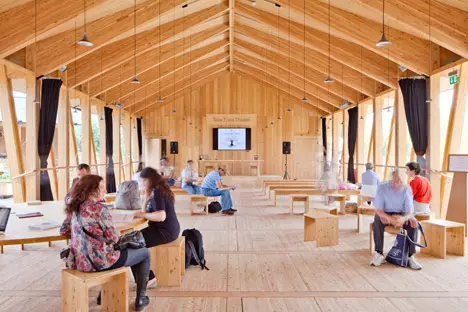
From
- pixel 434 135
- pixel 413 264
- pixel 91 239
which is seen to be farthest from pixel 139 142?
pixel 91 239

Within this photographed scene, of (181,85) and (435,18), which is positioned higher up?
(181,85)

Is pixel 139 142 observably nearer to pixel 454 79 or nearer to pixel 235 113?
pixel 235 113

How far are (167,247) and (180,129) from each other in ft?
44.4

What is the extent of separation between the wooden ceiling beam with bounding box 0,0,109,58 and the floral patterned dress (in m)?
4.49

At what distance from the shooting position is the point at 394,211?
4402 millimetres

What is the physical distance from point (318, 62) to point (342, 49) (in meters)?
1.88

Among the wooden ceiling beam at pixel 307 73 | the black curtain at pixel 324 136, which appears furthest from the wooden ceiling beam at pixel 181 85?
the black curtain at pixel 324 136

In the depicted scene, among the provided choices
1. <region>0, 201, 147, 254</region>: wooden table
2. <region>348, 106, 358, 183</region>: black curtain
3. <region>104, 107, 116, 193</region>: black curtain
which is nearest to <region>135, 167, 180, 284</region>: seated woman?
<region>0, 201, 147, 254</region>: wooden table

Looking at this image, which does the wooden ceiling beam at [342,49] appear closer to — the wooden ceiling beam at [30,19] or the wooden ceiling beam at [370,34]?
the wooden ceiling beam at [370,34]

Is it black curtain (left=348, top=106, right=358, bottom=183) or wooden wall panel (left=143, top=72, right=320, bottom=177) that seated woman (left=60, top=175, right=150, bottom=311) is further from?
wooden wall panel (left=143, top=72, right=320, bottom=177)

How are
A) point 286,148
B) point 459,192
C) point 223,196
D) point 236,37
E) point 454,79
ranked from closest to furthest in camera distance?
point 459,192
point 454,79
point 223,196
point 236,37
point 286,148

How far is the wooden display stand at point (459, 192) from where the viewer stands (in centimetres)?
579

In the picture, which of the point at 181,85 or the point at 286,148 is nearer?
the point at 181,85

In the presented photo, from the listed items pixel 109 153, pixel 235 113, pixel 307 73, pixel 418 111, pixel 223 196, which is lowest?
pixel 223 196
